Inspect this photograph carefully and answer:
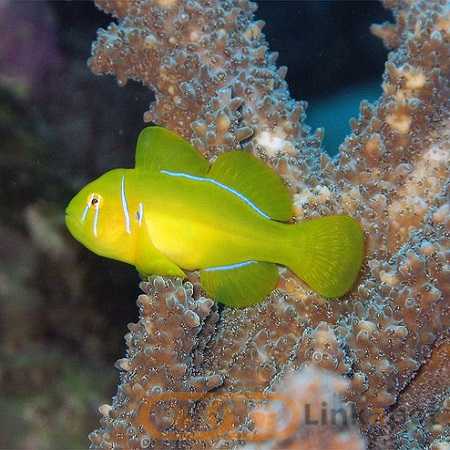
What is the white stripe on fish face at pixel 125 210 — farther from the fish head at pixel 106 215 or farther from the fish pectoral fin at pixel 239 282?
the fish pectoral fin at pixel 239 282

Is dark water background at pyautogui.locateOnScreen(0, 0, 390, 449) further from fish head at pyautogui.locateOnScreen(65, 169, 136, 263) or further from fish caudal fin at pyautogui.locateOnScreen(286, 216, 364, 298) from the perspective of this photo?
fish caudal fin at pyautogui.locateOnScreen(286, 216, 364, 298)

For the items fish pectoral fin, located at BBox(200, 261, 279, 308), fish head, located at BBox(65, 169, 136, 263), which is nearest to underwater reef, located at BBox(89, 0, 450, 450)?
fish pectoral fin, located at BBox(200, 261, 279, 308)

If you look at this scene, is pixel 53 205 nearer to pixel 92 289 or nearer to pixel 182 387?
pixel 92 289

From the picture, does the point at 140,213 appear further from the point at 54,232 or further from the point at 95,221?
the point at 54,232

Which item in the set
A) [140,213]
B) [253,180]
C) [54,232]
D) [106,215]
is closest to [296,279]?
[253,180]

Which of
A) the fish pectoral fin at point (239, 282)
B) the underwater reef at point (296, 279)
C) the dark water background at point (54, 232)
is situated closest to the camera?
the underwater reef at point (296, 279)

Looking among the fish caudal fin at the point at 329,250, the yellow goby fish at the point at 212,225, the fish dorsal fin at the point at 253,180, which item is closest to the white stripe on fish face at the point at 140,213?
the yellow goby fish at the point at 212,225
